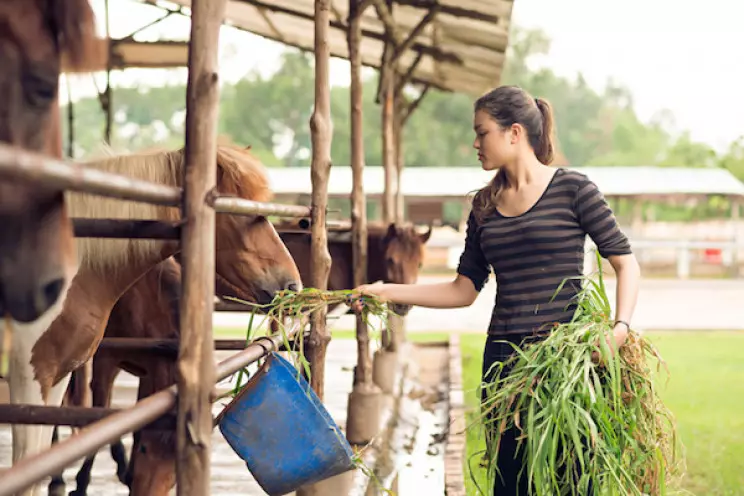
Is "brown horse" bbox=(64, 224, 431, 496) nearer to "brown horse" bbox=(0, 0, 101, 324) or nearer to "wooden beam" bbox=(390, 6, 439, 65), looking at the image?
"brown horse" bbox=(0, 0, 101, 324)

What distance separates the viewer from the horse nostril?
1.64 metres

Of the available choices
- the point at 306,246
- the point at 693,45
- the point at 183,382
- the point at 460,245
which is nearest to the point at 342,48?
the point at 306,246

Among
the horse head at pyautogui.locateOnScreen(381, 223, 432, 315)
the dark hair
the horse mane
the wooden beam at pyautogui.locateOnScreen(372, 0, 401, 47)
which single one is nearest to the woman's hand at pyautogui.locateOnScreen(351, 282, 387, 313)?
the dark hair

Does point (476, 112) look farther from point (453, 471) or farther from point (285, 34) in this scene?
point (285, 34)

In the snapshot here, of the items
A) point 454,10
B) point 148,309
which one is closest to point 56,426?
point 148,309

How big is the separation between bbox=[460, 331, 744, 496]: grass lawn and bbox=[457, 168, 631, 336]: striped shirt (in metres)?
0.40

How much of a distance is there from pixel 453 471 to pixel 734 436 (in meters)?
2.79

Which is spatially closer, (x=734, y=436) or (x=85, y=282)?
(x=85, y=282)

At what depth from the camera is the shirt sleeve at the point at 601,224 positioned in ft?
8.24

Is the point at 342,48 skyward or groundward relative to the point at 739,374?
skyward

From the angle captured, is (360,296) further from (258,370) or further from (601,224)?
(601,224)

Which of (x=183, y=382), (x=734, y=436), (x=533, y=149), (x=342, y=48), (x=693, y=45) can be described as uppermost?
(x=693, y=45)

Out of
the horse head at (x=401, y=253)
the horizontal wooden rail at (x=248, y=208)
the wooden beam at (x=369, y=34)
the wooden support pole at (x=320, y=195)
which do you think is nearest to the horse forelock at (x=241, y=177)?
the horizontal wooden rail at (x=248, y=208)

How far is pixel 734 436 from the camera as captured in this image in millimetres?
6156
